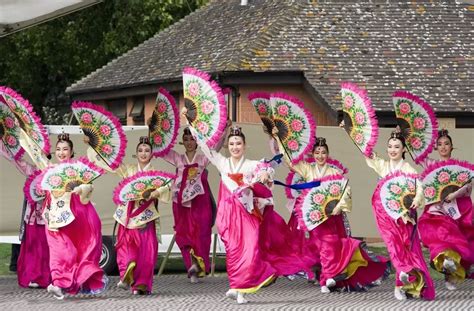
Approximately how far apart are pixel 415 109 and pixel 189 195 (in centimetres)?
292

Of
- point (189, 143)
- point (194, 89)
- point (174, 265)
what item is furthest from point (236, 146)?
point (174, 265)

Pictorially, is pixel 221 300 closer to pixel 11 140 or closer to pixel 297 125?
pixel 297 125

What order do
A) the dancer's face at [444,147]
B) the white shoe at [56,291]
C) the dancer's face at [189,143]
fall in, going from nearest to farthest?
the white shoe at [56,291] → the dancer's face at [444,147] → the dancer's face at [189,143]

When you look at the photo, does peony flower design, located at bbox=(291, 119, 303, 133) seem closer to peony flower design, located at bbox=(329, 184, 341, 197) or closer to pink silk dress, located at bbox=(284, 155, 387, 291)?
pink silk dress, located at bbox=(284, 155, 387, 291)

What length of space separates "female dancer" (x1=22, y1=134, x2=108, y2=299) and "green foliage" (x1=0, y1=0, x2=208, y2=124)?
23.2 metres

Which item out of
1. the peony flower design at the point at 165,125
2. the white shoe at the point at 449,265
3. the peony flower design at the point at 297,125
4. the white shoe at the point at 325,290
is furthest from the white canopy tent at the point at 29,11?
the white shoe at the point at 449,265

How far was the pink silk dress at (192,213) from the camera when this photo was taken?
16062mm

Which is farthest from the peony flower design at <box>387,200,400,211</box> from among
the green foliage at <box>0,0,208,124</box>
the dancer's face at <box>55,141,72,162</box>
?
the green foliage at <box>0,0,208,124</box>

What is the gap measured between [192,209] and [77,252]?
2511mm

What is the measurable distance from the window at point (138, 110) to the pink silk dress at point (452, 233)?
1560 cm

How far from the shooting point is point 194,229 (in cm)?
1617

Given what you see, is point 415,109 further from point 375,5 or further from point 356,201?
point 375,5

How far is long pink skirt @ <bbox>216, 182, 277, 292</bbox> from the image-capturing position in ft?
44.4

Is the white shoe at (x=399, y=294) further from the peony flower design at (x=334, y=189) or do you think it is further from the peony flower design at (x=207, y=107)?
the peony flower design at (x=207, y=107)
